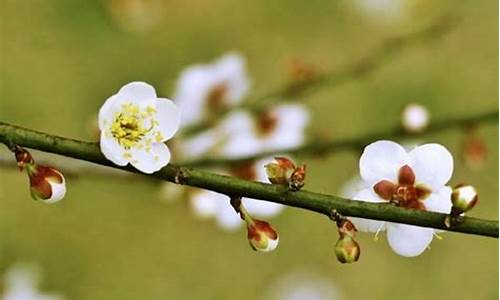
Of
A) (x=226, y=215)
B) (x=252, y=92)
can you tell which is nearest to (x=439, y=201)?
(x=226, y=215)

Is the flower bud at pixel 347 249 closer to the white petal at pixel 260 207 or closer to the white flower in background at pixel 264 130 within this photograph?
the white petal at pixel 260 207

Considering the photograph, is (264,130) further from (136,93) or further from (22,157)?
(22,157)

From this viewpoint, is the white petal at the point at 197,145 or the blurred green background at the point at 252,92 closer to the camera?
the white petal at the point at 197,145

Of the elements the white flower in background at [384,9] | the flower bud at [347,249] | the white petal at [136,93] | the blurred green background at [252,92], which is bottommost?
the flower bud at [347,249]

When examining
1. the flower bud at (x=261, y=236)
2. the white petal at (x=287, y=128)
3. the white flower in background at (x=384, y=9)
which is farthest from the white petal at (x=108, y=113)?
the white flower in background at (x=384, y=9)

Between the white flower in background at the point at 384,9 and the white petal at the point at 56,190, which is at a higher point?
Answer: the white flower in background at the point at 384,9

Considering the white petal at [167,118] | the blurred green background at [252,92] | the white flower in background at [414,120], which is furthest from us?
the blurred green background at [252,92]
